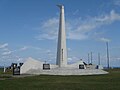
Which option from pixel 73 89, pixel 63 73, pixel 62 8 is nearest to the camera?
pixel 73 89

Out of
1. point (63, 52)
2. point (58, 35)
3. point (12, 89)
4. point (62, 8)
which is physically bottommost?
point (12, 89)

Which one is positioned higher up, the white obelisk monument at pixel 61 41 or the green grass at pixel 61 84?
the white obelisk monument at pixel 61 41

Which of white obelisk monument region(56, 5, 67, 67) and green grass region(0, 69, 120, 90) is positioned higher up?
white obelisk monument region(56, 5, 67, 67)

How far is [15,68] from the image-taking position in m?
51.5

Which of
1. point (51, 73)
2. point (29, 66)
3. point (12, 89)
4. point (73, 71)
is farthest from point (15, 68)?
point (12, 89)

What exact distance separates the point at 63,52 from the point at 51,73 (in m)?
6.62

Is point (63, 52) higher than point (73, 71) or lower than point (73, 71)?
higher

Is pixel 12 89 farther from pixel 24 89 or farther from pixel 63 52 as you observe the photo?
pixel 63 52

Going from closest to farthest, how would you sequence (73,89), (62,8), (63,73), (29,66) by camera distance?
(73,89), (63,73), (62,8), (29,66)

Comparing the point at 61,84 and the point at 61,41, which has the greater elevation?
the point at 61,41

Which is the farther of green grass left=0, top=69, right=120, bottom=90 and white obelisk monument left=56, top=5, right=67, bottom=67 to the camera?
white obelisk monument left=56, top=5, right=67, bottom=67

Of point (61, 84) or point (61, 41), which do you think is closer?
point (61, 84)

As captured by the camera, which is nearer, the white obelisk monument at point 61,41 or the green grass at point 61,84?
the green grass at point 61,84

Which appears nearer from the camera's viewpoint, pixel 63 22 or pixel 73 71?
pixel 73 71
